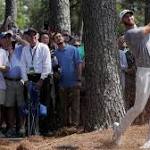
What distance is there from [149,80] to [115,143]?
3.90 ft

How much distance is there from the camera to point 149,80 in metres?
8.95

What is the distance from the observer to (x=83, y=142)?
992cm

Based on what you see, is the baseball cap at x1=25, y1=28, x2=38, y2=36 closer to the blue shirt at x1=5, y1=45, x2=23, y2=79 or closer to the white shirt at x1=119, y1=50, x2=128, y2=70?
the blue shirt at x1=5, y1=45, x2=23, y2=79

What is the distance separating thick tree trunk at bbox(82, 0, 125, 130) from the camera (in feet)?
35.7

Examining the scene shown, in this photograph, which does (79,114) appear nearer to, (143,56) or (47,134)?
(47,134)

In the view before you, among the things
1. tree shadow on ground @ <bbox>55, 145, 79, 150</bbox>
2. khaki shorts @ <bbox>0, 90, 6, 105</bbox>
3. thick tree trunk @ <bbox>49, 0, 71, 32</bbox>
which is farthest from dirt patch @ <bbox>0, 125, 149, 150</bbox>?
thick tree trunk @ <bbox>49, 0, 71, 32</bbox>

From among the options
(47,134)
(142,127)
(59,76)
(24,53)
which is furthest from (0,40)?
(142,127)

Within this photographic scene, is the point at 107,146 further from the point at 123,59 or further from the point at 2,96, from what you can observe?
the point at 123,59

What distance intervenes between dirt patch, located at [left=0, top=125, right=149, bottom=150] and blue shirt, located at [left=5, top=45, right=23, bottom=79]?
1419 millimetres

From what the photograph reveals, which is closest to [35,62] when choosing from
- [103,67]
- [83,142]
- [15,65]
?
[15,65]

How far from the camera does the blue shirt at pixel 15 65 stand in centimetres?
1172

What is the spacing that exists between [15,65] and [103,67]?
194 centimetres

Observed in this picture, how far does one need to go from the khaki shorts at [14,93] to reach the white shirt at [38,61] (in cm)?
36

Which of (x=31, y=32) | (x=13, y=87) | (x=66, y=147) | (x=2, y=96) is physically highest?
(x=31, y=32)
